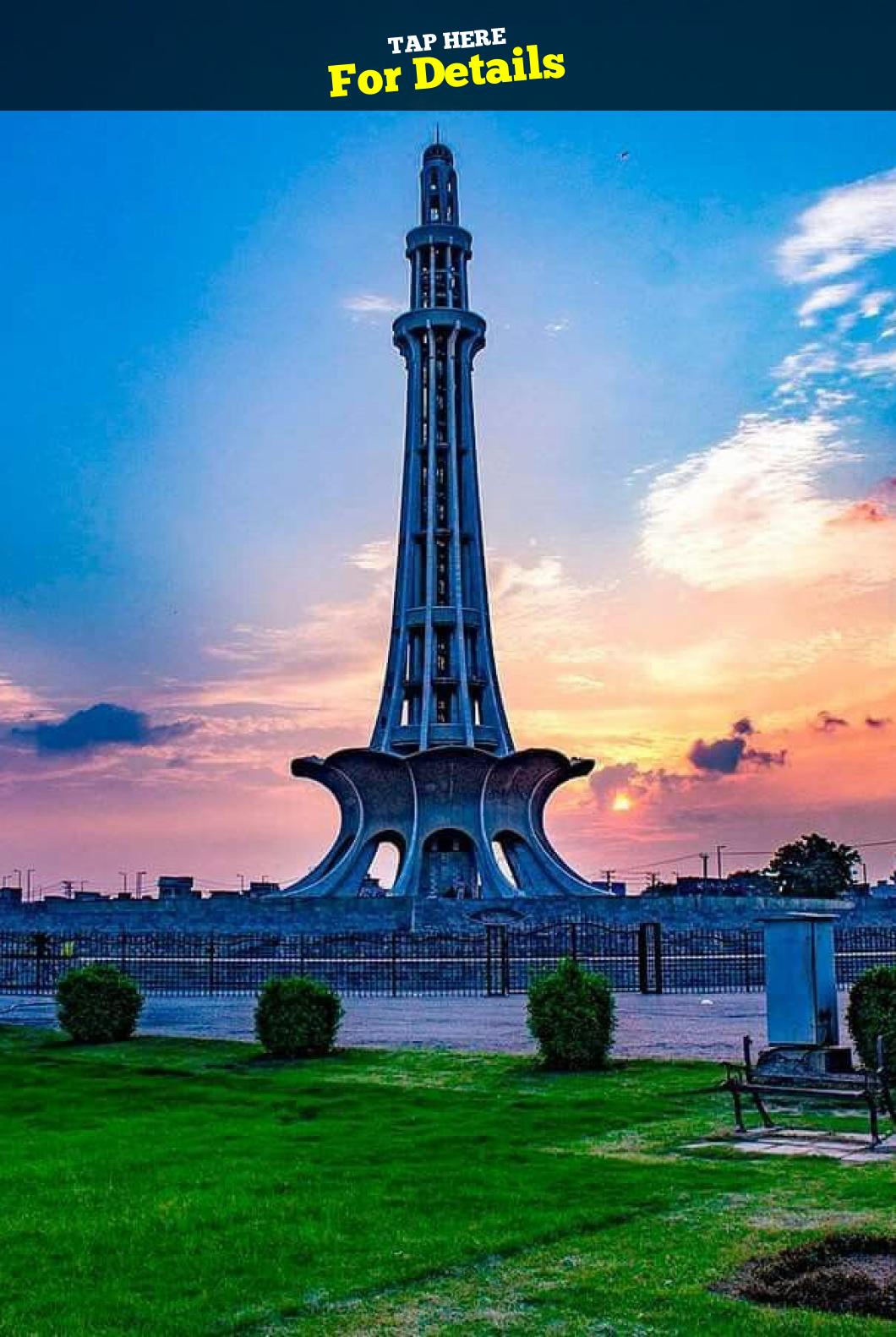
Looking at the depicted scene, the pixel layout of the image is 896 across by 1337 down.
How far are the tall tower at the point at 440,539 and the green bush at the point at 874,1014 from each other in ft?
142

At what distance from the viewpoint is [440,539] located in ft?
185

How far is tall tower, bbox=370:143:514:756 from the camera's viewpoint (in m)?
55.4

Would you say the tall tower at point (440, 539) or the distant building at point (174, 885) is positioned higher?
the tall tower at point (440, 539)

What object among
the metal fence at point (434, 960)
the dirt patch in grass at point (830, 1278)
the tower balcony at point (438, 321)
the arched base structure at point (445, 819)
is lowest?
the dirt patch in grass at point (830, 1278)

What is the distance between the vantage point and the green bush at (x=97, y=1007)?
1633 cm

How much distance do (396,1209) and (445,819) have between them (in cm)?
4759

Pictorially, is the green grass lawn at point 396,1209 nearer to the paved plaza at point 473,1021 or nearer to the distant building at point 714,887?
the paved plaza at point 473,1021

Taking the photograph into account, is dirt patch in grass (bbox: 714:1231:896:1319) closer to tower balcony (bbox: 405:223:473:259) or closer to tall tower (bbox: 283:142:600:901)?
tall tower (bbox: 283:142:600:901)

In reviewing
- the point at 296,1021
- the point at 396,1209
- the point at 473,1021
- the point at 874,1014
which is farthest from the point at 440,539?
the point at 396,1209

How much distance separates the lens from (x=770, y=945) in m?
11.5

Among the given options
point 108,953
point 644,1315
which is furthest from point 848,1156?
point 108,953

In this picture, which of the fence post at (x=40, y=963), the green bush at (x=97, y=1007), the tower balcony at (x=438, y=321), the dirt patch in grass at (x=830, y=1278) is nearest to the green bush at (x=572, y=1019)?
the green bush at (x=97, y=1007)

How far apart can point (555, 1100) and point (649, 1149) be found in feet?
6.81

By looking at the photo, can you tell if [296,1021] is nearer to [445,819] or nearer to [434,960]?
[434,960]
